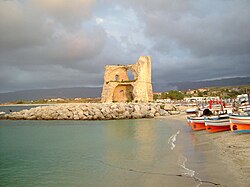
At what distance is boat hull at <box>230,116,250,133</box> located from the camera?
14298 millimetres

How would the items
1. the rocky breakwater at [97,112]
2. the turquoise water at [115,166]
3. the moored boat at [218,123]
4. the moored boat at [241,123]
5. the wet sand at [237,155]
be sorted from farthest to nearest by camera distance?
the rocky breakwater at [97,112] < the moored boat at [218,123] < the moored boat at [241,123] < the turquoise water at [115,166] < the wet sand at [237,155]

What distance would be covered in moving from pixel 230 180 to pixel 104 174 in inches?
164

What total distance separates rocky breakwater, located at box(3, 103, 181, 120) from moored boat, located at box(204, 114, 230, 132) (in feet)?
59.3

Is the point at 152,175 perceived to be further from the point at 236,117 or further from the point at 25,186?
the point at 236,117

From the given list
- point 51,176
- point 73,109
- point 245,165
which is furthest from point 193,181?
point 73,109

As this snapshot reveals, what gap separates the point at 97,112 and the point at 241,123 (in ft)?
78.8

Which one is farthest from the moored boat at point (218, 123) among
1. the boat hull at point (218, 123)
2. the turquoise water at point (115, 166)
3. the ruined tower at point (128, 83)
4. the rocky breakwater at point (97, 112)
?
the ruined tower at point (128, 83)

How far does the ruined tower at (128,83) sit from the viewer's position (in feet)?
155

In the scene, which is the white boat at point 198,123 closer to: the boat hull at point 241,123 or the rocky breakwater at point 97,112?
the boat hull at point 241,123

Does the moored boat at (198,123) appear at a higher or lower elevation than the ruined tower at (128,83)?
lower

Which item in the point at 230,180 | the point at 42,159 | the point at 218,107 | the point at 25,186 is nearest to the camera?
the point at 230,180

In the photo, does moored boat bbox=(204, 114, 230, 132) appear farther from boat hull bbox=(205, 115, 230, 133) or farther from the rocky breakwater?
the rocky breakwater

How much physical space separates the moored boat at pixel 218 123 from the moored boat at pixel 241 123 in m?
1.49

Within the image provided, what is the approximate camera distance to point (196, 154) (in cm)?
1200
